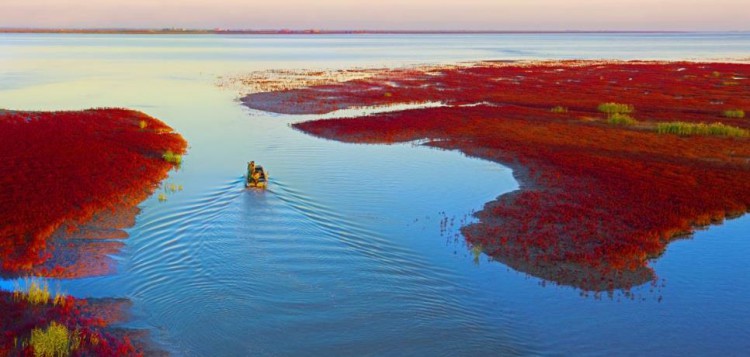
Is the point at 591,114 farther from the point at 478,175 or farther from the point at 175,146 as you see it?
the point at 175,146

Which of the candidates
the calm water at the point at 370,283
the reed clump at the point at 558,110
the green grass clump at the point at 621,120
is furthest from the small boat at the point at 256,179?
the reed clump at the point at 558,110

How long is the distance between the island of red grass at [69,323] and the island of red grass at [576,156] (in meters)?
10.4

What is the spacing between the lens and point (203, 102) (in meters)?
52.2

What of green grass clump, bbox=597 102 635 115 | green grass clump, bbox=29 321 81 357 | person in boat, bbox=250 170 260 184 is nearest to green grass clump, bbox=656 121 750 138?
green grass clump, bbox=597 102 635 115

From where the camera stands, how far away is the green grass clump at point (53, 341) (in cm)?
1089

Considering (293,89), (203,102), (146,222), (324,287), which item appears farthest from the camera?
(293,89)

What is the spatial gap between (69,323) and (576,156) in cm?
2521

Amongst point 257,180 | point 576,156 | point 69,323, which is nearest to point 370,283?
point 69,323

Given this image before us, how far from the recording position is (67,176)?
24.2m

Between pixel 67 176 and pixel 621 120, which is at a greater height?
pixel 621 120

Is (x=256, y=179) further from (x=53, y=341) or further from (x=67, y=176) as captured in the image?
(x=53, y=341)

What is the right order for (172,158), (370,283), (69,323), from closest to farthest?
(69,323)
(370,283)
(172,158)

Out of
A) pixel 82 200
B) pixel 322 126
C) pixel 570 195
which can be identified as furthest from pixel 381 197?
pixel 322 126

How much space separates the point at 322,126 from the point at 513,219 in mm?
21257
